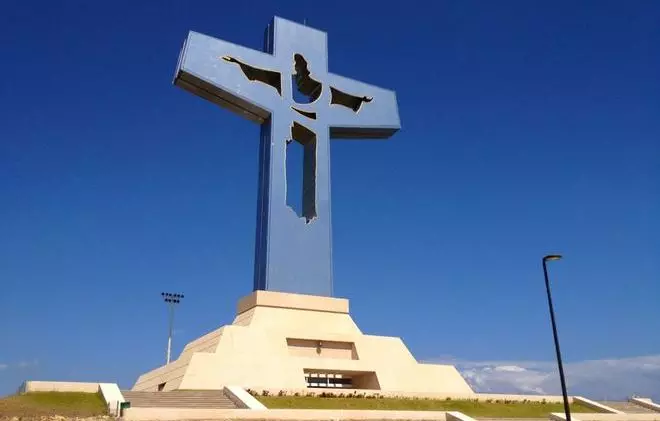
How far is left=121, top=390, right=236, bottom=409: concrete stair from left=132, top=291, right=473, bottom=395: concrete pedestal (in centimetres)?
223

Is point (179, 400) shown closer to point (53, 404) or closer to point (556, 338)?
point (53, 404)

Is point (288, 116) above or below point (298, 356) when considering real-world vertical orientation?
above

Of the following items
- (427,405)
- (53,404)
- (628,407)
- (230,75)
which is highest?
(230,75)

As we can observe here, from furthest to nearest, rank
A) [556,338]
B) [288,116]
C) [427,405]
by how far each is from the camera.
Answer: [288,116] < [427,405] < [556,338]

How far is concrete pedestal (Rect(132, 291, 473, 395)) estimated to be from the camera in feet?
90.5

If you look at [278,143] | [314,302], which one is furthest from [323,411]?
[278,143]

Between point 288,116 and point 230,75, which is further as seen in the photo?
point 288,116

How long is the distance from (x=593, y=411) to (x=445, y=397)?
23.1ft

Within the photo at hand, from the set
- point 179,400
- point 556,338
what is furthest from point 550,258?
point 179,400

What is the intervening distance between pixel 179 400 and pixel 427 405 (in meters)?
9.74

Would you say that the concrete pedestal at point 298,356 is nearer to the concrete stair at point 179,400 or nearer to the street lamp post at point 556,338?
the concrete stair at point 179,400

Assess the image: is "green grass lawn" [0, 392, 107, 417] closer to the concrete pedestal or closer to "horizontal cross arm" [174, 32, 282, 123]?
the concrete pedestal

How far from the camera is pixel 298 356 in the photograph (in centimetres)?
3023

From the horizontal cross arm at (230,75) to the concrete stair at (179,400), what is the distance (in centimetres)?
1547
